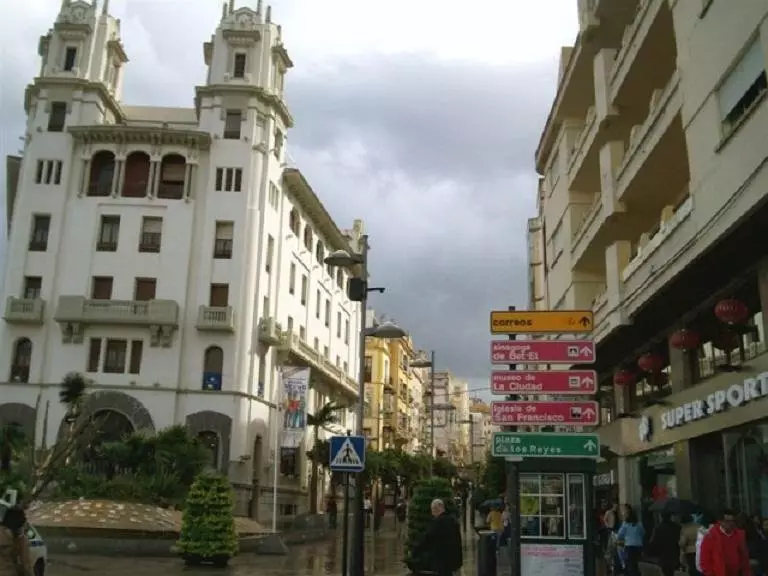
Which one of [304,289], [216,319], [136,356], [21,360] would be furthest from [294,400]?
[21,360]

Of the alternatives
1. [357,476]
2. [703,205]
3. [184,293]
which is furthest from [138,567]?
[184,293]

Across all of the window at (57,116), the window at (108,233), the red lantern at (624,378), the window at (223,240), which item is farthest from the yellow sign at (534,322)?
the window at (57,116)

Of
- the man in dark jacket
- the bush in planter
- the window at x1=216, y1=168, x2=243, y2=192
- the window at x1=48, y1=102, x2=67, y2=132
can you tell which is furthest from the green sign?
the window at x1=48, y1=102, x2=67, y2=132

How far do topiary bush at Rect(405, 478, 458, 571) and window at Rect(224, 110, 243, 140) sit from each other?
95.9 feet

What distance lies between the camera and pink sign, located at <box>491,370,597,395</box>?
10984 mm

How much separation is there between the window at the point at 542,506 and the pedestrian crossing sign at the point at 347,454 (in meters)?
2.70

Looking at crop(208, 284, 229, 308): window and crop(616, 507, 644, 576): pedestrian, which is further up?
crop(208, 284, 229, 308): window

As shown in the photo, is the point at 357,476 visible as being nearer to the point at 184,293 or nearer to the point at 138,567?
the point at 138,567

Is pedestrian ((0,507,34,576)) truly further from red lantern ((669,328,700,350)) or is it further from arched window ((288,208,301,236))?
arched window ((288,208,301,236))

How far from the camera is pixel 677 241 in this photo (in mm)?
15930

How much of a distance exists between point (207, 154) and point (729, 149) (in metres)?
32.9

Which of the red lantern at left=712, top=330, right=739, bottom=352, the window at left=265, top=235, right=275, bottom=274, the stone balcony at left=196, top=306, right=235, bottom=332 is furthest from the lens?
the window at left=265, top=235, right=275, bottom=274

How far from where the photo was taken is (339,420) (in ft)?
193

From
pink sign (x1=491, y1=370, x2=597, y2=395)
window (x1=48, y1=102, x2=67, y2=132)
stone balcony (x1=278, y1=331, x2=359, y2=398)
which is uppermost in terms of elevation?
window (x1=48, y1=102, x2=67, y2=132)
